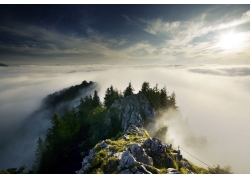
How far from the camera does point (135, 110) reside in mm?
36688

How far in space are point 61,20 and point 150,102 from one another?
104 feet

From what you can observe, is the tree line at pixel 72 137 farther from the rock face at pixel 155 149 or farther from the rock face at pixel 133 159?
the rock face at pixel 155 149

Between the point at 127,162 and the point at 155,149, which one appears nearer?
the point at 127,162

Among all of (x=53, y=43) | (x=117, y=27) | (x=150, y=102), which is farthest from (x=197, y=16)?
(x=150, y=102)

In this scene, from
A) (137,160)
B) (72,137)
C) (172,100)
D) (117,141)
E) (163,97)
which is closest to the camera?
(137,160)

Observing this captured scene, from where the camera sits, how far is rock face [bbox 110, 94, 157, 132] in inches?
1387

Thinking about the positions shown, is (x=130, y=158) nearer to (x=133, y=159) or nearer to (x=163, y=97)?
(x=133, y=159)

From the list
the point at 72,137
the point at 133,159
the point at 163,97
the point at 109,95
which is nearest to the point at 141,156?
the point at 133,159

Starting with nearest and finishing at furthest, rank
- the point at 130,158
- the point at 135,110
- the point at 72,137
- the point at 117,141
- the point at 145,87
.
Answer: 1. the point at 130,158
2. the point at 117,141
3. the point at 135,110
4. the point at 72,137
5. the point at 145,87

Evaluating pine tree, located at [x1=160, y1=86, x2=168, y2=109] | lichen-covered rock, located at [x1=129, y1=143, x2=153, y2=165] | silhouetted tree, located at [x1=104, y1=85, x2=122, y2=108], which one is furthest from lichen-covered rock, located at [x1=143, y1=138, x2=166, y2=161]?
pine tree, located at [x1=160, y1=86, x2=168, y2=109]

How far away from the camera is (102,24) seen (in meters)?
16.8

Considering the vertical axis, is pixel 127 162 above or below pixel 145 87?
below

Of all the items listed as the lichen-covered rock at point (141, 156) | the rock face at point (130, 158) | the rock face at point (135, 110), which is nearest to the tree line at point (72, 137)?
the rock face at point (135, 110)
